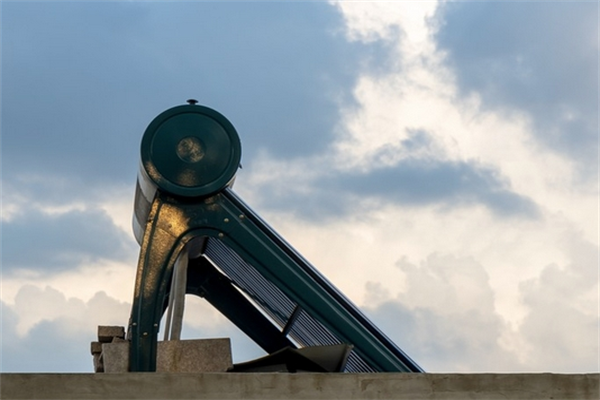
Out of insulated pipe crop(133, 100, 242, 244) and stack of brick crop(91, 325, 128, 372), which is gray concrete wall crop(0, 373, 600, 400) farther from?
stack of brick crop(91, 325, 128, 372)

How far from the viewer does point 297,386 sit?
10.1 m

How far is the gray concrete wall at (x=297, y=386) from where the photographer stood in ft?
32.3

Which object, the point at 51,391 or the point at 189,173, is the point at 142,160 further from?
the point at 51,391

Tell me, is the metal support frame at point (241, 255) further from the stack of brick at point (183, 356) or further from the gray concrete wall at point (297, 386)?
the gray concrete wall at point (297, 386)

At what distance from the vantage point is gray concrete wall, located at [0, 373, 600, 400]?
985cm

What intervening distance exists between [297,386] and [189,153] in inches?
151

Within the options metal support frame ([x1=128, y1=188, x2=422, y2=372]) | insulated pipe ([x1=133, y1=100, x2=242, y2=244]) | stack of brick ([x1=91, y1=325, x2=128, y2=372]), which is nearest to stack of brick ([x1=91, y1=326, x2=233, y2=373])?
metal support frame ([x1=128, y1=188, x2=422, y2=372])

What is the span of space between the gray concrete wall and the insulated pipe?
3.42 m

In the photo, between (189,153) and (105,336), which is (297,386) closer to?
(189,153)

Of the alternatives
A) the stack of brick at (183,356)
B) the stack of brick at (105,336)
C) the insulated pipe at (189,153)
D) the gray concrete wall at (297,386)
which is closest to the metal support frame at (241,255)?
the insulated pipe at (189,153)

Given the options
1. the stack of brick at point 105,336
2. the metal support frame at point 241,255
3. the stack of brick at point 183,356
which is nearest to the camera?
the stack of brick at point 183,356

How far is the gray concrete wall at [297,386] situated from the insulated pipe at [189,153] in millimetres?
3423

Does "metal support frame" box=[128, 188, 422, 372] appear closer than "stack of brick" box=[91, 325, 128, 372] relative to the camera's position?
Yes

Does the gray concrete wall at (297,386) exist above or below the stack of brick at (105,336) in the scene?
below
